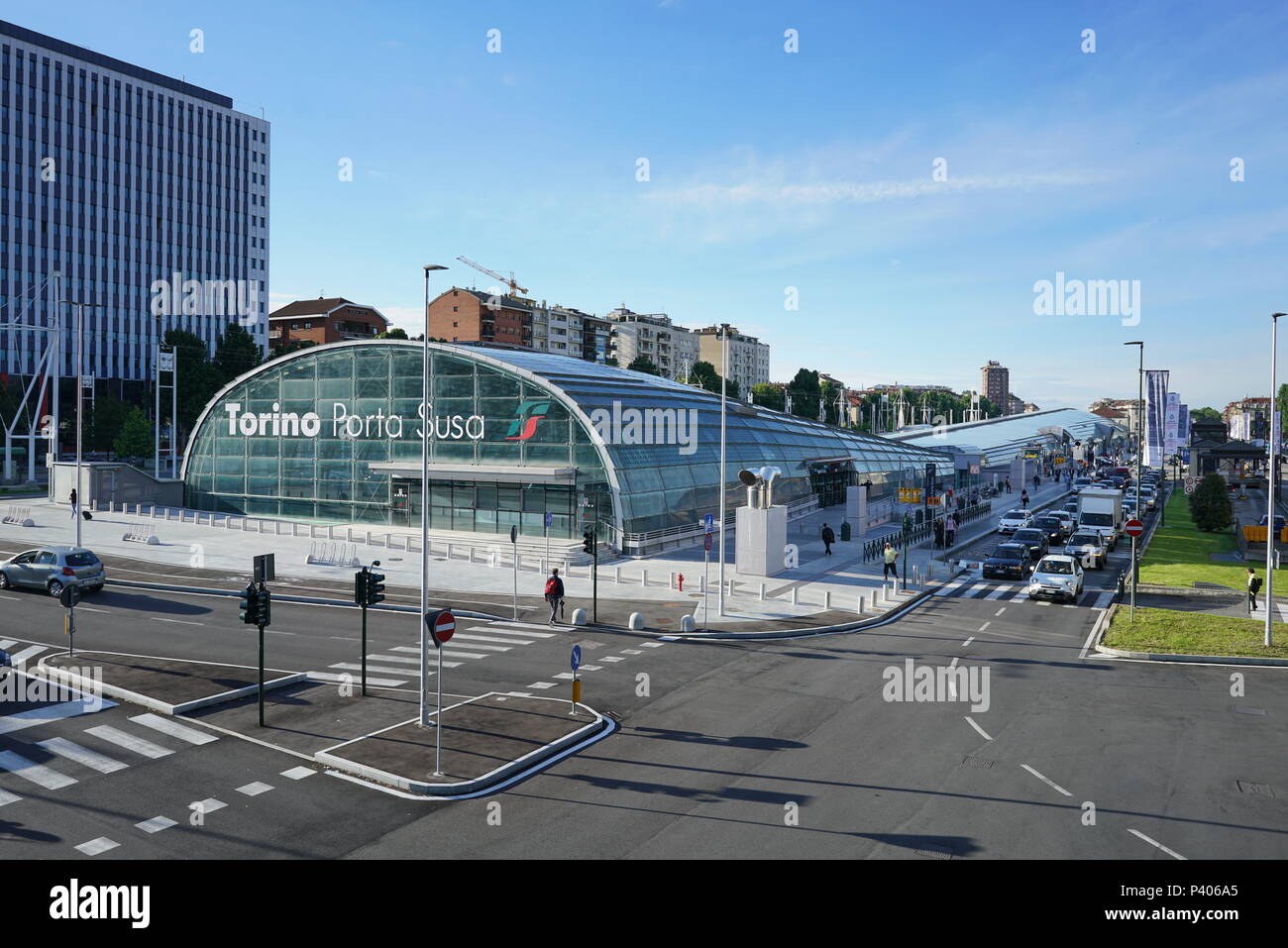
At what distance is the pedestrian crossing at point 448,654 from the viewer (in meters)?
Result: 21.8

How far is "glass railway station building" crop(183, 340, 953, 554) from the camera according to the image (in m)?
44.3

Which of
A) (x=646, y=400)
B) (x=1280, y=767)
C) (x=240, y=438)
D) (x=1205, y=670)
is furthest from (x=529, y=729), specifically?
(x=240, y=438)

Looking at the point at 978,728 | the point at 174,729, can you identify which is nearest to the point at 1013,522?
the point at 978,728

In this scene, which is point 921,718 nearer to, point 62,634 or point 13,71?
point 62,634

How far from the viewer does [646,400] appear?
1941 inches

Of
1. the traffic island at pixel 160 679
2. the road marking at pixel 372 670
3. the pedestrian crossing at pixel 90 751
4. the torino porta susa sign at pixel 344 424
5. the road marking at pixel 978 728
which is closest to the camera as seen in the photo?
the pedestrian crossing at pixel 90 751

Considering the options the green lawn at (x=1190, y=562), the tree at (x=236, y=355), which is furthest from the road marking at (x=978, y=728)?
the tree at (x=236, y=355)

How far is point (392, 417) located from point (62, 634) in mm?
25383

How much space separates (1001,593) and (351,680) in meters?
25.5

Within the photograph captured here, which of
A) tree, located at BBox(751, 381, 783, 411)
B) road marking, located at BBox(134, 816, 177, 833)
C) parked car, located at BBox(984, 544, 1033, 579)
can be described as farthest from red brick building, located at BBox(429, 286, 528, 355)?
road marking, located at BBox(134, 816, 177, 833)

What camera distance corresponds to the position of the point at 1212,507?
5503cm

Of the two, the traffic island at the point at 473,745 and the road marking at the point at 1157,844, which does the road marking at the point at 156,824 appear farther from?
the road marking at the point at 1157,844

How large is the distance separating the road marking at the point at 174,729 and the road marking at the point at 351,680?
3920 mm
